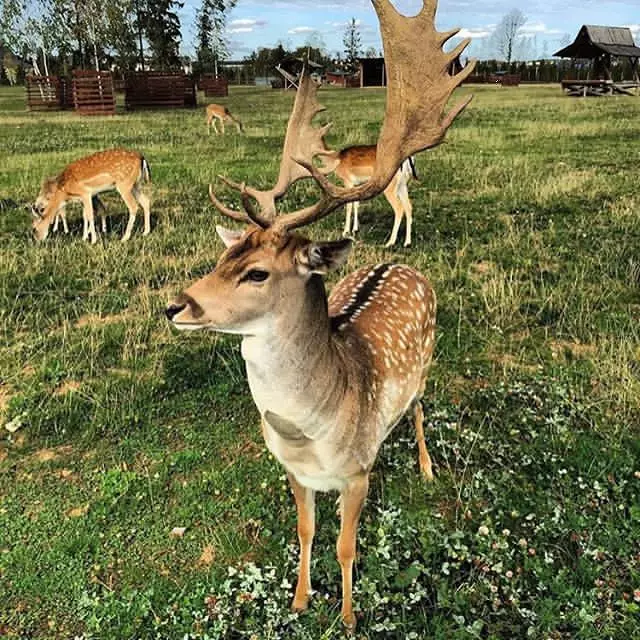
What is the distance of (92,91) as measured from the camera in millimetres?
28984

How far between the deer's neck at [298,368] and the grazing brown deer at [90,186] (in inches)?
268

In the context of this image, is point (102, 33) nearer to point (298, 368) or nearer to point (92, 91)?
point (92, 91)

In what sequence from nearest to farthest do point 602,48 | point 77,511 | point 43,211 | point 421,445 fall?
point 77,511 < point 421,445 < point 43,211 < point 602,48

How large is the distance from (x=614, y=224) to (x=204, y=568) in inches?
294

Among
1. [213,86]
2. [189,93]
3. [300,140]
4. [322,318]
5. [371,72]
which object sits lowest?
[322,318]

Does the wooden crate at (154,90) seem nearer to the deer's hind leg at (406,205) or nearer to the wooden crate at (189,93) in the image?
the wooden crate at (189,93)

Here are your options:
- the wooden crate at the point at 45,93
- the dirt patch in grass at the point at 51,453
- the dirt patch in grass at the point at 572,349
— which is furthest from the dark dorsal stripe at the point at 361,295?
the wooden crate at the point at 45,93

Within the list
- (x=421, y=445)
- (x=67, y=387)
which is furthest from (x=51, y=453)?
(x=421, y=445)

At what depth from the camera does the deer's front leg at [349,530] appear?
2936mm

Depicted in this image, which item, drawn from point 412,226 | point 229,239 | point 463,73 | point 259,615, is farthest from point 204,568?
point 412,226

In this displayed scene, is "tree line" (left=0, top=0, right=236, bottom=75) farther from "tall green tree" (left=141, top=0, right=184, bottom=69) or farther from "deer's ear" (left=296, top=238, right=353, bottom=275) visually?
"deer's ear" (left=296, top=238, right=353, bottom=275)

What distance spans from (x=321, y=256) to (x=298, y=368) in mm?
459

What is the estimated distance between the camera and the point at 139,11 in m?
48.6

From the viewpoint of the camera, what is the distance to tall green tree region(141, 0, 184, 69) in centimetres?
4881
